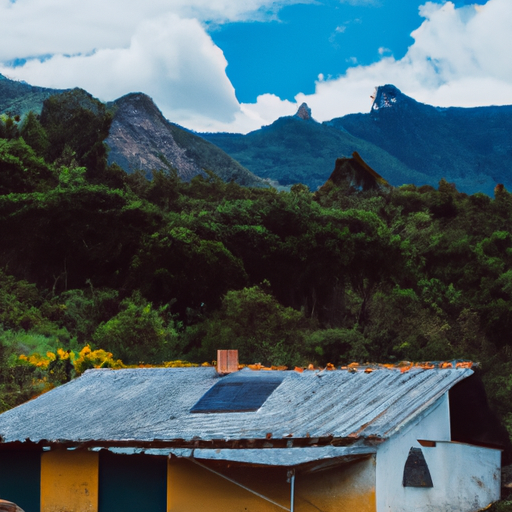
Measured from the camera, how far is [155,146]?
6638 centimetres

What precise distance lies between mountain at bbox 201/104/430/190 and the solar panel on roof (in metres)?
58.7

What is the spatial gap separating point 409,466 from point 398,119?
74.8 meters

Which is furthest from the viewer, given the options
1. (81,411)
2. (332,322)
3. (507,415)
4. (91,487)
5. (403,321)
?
(332,322)

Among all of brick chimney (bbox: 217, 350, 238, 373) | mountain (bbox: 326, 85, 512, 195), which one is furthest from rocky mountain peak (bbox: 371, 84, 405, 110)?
brick chimney (bbox: 217, 350, 238, 373)

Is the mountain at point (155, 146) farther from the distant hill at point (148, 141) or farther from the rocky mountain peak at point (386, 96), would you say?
the rocky mountain peak at point (386, 96)

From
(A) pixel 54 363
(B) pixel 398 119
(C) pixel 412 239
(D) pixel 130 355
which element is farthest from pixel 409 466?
(B) pixel 398 119

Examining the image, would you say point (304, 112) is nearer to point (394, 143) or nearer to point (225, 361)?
point (394, 143)

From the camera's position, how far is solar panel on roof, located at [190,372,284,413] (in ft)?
46.9

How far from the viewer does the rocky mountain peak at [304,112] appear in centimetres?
8694

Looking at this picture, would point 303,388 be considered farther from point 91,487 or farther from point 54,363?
point 54,363

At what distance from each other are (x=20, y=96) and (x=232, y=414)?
57211mm

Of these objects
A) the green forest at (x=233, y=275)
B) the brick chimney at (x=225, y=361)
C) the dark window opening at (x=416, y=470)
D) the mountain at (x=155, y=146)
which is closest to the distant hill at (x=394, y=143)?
the mountain at (x=155, y=146)

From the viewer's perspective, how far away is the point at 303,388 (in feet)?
48.8

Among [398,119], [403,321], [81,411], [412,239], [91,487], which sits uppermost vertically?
[398,119]
